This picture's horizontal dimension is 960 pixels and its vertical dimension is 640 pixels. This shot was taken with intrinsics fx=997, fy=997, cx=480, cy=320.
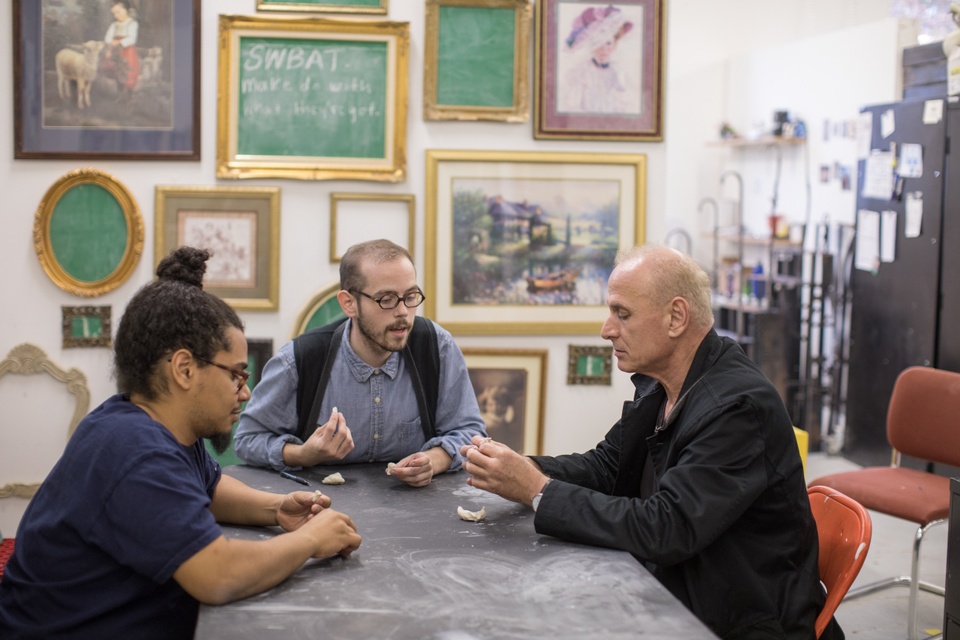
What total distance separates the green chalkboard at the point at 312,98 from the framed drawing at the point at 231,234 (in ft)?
0.74

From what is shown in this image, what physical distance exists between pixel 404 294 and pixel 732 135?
7831mm

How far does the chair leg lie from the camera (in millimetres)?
3957

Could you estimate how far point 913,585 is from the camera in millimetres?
3975

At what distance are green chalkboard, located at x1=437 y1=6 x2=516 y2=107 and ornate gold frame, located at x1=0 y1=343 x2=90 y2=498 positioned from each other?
2011mm

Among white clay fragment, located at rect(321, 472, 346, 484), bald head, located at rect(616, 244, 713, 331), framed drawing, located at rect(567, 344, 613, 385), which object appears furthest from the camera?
framed drawing, located at rect(567, 344, 613, 385)

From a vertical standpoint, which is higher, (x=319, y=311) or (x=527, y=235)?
(x=527, y=235)

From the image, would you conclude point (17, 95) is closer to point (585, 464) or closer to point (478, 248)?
point (478, 248)

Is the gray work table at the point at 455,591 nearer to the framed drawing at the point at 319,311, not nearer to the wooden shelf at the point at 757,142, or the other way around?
the framed drawing at the point at 319,311

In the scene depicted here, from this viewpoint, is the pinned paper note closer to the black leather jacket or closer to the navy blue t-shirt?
the black leather jacket

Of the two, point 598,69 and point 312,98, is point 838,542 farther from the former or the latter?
point 312,98

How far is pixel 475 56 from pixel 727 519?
272 cm

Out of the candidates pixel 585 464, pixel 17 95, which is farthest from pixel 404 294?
pixel 17 95

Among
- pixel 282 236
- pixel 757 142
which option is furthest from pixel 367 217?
pixel 757 142

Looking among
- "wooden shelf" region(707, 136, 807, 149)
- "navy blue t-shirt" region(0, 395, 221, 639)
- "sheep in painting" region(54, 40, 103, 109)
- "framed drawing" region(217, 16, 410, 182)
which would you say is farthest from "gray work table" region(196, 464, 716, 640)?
"wooden shelf" region(707, 136, 807, 149)
